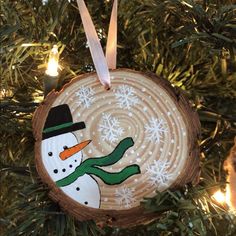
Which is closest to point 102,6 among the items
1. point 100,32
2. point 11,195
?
point 100,32

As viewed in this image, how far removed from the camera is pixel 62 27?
474 millimetres

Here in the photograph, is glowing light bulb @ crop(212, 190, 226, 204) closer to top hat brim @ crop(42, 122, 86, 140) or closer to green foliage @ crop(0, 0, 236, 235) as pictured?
green foliage @ crop(0, 0, 236, 235)

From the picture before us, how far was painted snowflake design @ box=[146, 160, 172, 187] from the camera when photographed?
1.32ft

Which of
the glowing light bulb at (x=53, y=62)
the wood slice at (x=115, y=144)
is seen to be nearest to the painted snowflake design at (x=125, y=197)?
the wood slice at (x=115, y=144)

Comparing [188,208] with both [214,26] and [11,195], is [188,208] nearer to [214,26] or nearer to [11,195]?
[214,26]

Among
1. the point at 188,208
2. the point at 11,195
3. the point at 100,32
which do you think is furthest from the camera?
the point at 11,195

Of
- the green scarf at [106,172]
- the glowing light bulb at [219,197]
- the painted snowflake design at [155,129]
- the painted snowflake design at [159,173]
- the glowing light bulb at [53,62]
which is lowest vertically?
the glowing light bulb at [219,197]

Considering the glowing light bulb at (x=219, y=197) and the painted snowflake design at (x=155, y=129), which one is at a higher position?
the painted snowflake design at (x=155, y=129)

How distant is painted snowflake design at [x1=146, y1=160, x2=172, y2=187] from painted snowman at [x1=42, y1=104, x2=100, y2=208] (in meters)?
0.05

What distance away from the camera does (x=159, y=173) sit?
1.32 feet

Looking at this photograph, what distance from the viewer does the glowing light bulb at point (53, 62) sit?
44 centimetres

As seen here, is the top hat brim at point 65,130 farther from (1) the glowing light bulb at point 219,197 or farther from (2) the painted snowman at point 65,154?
(1) the glowing light bulb at point 219,197

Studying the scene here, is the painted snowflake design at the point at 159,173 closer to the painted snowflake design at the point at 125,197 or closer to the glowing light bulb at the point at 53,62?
the painted snowflake design at the point at 125,197

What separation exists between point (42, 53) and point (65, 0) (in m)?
0.05
